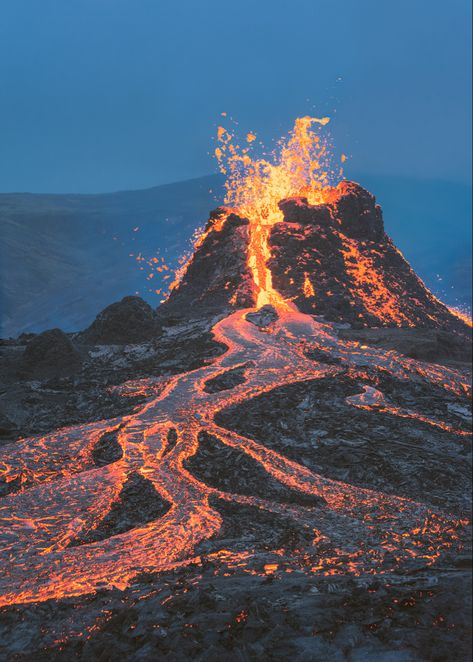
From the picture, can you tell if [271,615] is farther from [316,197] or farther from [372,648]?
[316,197]

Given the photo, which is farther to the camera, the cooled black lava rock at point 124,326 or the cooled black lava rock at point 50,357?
the cooled black lava rock at point 124,326

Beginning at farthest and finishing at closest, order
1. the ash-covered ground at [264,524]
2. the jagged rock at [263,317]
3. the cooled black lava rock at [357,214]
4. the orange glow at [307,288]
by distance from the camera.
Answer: the cooled black lava rock at [357,214], the orange glow at [307,288], the jagged rock at [263,317], the ash-covered ground at [264,524]

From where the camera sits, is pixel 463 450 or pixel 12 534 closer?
pixel 12 534

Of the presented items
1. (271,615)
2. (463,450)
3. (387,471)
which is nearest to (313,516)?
(387,471)

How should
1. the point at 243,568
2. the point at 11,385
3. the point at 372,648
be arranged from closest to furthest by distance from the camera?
the point at 372,648 < the point at 243,568 < the point at 11,385

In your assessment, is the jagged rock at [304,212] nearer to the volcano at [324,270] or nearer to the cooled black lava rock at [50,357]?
the volcano at [324,270]

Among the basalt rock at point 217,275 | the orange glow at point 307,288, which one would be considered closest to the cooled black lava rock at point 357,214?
the basalt rock at point 217,275

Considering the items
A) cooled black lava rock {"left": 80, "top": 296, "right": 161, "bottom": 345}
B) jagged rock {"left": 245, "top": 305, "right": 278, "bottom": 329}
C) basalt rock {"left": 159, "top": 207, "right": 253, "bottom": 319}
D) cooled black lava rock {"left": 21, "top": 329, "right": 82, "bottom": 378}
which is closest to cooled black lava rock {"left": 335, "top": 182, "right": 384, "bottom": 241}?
basalt rock {"left": 159, "top": 207, "right": 253, "bottom": 319}
